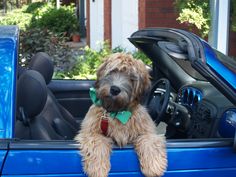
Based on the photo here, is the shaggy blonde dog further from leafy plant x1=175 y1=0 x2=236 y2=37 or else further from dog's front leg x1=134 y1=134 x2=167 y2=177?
leafy plant x1=175 y1=0 x2=236 y2=37

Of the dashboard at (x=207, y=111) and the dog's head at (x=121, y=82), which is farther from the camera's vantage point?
the dashboard at (x=207, y=111)

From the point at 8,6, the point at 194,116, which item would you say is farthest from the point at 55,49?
the point at 8,6

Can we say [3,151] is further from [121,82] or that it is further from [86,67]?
[86,67]

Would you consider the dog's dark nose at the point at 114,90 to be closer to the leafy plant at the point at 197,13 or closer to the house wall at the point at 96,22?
the leafy plant at the point at 197,13

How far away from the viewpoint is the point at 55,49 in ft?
27.1

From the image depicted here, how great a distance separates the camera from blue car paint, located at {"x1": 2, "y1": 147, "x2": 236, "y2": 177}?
2689 mm

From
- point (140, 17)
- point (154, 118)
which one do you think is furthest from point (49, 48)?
point (154, 118)

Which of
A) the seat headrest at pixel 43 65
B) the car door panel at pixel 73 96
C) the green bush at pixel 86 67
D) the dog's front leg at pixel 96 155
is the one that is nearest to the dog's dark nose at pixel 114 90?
the dog's front leg at pixel 96 155

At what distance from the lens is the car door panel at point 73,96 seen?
15.7 ft

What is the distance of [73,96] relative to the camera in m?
4.81

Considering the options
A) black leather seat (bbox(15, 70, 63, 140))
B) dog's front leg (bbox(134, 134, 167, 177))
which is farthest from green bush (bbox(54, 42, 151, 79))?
dog's front leg (bbox(134, 134, 167, 177))

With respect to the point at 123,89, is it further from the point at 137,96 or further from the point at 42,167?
the point at 42,167

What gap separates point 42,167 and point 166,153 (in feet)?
2.09

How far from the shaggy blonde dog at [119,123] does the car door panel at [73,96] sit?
1.67 metres
